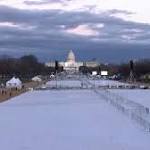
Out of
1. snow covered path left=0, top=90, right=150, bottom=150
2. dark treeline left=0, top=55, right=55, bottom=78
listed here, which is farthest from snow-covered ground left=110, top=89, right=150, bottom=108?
dark treeline left=0, top=55, right=55, bottom=78

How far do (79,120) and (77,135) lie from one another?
18.7 feet

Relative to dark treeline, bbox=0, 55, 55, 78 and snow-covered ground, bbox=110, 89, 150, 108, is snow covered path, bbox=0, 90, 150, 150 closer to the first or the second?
snow-covered ground, bbox=110, 89, 150, 108

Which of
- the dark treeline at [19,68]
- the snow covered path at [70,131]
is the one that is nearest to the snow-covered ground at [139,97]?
the snow covered path at [70,131]

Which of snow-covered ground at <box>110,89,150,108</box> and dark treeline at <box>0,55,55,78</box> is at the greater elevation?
dark treeline at <box>0,55,55,78</box>

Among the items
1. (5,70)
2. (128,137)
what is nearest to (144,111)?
(128,137)

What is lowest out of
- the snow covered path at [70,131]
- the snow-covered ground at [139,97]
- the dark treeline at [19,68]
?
the snow covered path at [70,131]

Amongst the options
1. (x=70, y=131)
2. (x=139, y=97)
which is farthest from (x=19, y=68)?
(x=70, y=131)

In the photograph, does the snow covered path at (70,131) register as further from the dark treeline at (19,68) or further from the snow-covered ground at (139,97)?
the dark treeline at (19,68)

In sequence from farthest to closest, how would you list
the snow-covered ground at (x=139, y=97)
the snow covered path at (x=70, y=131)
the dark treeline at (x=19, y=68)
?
1. the dark treeline at (x=19, y=68)
2. the snow-covered ground at (x=139, y=97)
3. the snow covered path at (x=70, y=131)

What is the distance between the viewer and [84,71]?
198 meters

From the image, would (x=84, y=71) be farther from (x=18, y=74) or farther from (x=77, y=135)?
(x=77, y=135)

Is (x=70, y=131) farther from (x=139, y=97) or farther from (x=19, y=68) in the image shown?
(x=19, y=68)

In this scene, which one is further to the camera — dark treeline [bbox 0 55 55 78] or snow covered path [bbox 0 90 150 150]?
dark treeline [bbox 0 55 55 78]

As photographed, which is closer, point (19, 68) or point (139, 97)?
point (139, 97)
